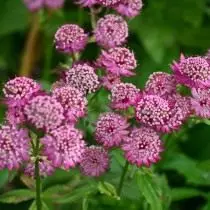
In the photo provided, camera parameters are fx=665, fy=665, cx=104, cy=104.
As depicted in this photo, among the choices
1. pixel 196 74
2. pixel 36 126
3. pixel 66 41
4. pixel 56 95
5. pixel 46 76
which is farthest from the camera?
pixel 46 76

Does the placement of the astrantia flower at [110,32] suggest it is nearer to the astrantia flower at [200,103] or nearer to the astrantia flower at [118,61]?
the astrantia flower at [118,61]

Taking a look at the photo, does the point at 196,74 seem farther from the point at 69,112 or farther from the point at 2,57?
the point at 2,57

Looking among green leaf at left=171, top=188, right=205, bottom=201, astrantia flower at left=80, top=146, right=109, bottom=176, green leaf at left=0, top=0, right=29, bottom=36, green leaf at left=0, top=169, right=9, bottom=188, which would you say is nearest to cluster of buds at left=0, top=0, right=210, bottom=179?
astrantia flower at left=80, top=146, right=109, bottom=176

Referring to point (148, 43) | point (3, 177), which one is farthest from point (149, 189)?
point (148, 43)

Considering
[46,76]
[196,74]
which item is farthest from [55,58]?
[196,74]

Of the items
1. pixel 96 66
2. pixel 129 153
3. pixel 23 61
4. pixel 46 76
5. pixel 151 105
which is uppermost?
pixel 23 61

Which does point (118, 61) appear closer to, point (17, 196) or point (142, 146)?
point (142, 146)

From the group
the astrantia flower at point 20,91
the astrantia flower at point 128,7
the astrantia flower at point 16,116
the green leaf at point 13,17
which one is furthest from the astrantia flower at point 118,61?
the green leaf at point 13,17
